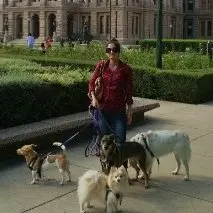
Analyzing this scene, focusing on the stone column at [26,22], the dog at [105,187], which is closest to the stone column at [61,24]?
the stone column at [26,22]

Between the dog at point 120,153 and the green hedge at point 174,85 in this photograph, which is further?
the green hedge at point 174,85

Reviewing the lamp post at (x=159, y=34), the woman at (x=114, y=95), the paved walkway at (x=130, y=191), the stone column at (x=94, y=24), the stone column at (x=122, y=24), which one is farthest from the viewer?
the stone column at (x=94, y=24)

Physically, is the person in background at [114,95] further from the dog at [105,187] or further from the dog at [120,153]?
the dog at [105,187]

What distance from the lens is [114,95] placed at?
22.5 ft

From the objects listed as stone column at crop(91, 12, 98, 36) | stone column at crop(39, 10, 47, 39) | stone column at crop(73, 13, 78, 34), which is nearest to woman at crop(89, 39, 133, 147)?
stone column at crop(39, 10, 47, 39)

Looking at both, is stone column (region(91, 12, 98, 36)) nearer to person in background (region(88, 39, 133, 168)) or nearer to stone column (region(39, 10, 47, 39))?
stone column (region(39, 10, 47, 39))

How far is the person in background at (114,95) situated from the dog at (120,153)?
0.22 metres

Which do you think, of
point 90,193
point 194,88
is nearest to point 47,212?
point 90,193

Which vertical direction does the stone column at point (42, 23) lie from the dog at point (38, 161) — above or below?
above

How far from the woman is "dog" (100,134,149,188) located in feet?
0.75

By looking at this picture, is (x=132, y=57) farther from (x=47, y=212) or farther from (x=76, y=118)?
(x=47, y=212)

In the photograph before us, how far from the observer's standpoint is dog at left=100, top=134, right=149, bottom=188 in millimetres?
6297

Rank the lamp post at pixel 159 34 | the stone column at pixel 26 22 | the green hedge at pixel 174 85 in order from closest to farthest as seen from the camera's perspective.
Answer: the green hedge at pixel 174 85, the lamp post at pixel 159 34, the stone column at pixel 26 22

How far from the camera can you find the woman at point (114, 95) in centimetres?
677
